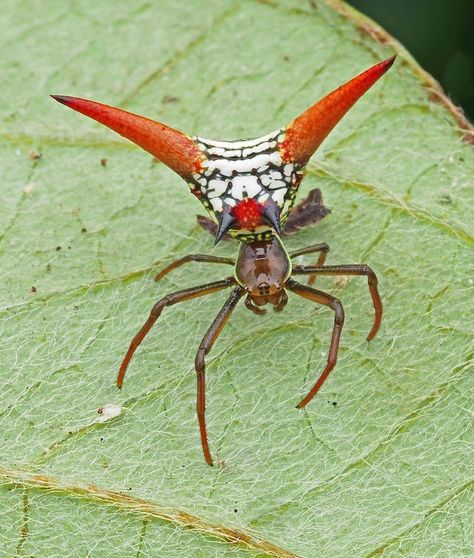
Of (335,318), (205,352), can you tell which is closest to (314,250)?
(335,318)

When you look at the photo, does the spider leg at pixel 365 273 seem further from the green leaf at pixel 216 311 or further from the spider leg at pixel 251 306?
the spider leg at pixel 251 306

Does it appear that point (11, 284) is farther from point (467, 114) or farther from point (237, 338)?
point (467, 114)

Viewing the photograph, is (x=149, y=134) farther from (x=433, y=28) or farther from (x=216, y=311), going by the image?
(x=433, y=28)

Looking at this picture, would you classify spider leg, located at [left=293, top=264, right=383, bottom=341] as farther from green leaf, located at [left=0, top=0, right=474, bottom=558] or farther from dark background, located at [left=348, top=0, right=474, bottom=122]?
dark background, located at [left=348, top=0, right=474, bottom=122]

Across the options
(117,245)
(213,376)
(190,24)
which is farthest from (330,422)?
(190,24)

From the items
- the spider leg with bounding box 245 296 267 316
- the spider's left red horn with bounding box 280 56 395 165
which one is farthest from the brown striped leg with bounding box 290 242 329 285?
the spider's left red horn with bounding box 280 56 395 165

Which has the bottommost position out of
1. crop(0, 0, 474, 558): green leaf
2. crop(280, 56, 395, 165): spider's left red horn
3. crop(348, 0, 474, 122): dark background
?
crop(0, 0, 474, 558): green leaf

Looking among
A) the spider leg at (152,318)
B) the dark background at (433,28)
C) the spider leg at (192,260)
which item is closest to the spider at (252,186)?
the spider leg at (152,318)

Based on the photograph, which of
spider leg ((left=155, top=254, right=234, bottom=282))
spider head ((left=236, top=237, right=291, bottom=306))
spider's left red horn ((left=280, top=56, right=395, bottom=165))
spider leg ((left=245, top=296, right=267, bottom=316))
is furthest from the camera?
spider leg ((left=155, top=254, right=234, bottom=282))
